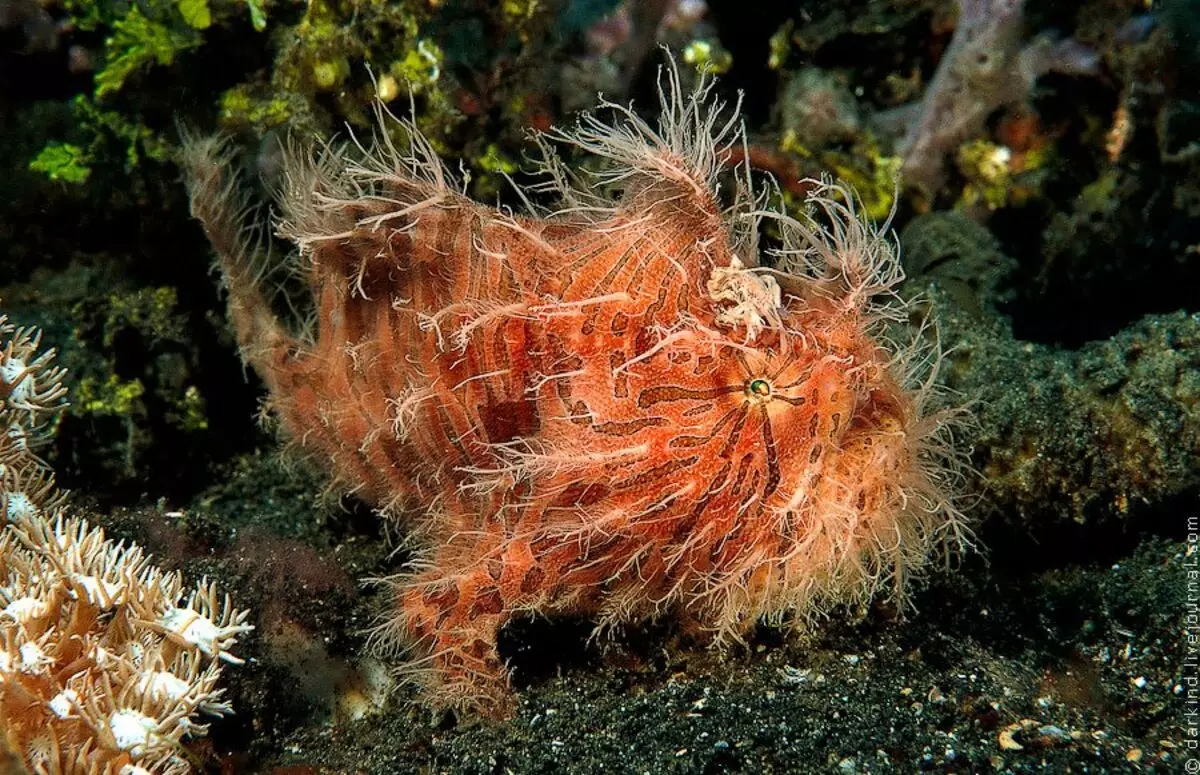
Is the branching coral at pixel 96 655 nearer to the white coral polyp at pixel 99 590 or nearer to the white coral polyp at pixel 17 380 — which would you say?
the white coral polyp at pixel 99 590

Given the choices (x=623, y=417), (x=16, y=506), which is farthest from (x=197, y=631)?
(x=623, y=417)

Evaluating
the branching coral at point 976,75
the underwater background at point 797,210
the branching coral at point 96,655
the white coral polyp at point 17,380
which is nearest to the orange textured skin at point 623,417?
the underwater background at point 797,210

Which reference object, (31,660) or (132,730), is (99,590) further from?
(132,730)

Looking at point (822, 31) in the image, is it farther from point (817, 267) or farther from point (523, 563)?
point (523, 563)

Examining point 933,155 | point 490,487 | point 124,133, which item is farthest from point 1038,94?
point 124,133

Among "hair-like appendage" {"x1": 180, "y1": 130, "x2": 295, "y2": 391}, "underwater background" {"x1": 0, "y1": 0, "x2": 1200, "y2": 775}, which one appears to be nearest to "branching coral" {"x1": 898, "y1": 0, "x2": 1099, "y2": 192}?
"underwater background" {"x1": 0, "y1": 0, "x2": 1200, "y2": 775}

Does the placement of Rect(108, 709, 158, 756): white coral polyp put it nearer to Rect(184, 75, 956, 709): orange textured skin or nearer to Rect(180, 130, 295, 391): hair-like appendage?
Rect(184, 75, 956, 709): orange textured skin
